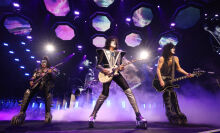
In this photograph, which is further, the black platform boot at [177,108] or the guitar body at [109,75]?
the black platform boot at [177,108]

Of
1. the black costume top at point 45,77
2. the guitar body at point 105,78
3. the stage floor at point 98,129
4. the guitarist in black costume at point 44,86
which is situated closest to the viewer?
the stage floor at point 98,129

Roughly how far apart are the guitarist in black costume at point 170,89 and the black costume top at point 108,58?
1.39 meters

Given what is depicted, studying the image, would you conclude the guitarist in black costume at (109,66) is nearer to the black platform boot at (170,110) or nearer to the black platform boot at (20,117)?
the black platform boot at (170,110)

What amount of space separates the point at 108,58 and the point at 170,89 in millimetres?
2099

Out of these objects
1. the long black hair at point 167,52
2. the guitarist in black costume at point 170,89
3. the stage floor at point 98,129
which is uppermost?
the long black hair at point 167,52

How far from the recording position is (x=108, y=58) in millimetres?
2932

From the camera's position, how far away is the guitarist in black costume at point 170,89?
307 centimetres

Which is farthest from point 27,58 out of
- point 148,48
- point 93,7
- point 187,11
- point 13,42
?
point 187,11

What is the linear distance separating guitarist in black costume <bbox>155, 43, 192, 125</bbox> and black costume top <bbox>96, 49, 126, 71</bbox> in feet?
4.55

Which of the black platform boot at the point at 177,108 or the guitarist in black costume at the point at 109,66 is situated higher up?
the guitarist in black costume at the point at 109,66

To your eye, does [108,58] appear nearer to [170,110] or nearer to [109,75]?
[109,75]

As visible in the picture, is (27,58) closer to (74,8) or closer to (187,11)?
(74,8)

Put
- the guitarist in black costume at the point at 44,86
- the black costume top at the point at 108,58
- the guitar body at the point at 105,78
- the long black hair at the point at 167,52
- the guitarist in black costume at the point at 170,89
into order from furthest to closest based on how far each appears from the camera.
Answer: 1. the long black hair at the point at 167,52
2. the guitarist in black costume at the point at 44,86
3. the guitarist in black costume at the point at 170,89
4. the black costume top at the point at 108,58
5. the guitar body at the point at 105,78

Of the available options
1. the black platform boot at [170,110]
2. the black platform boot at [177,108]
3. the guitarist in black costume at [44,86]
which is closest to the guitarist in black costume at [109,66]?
the black platform boot at [170,110]
